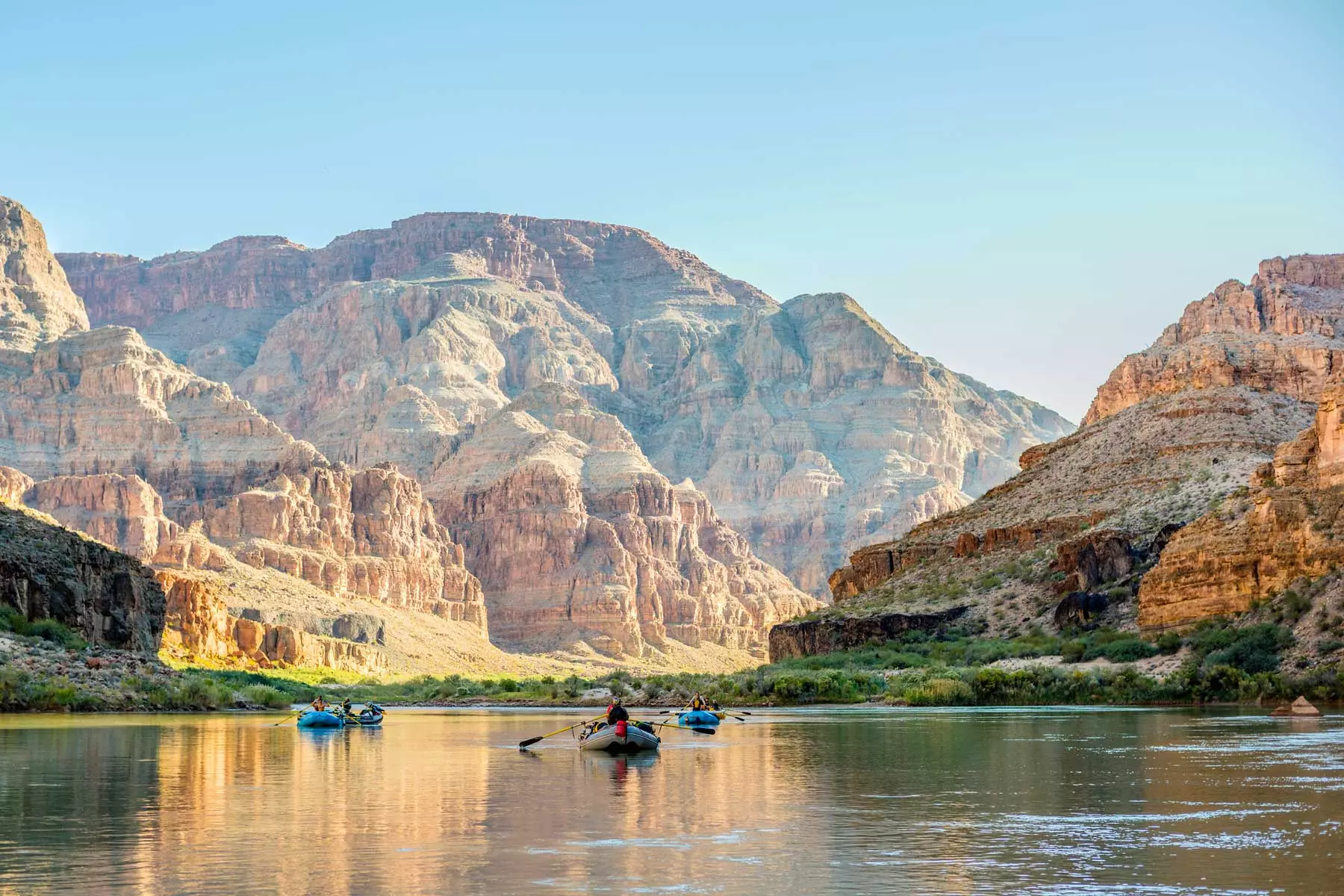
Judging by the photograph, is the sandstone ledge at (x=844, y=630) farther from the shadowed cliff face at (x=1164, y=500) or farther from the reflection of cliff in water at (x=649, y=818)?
the reflection of cliff in water at (x=649, y=818)

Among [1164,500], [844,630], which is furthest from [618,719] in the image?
[1164,500]

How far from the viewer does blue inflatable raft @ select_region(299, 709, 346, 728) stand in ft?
241

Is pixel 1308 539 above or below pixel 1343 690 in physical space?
above

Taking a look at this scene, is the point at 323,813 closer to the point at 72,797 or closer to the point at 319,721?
the point at 72,797

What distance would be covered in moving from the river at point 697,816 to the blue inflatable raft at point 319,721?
14.6 m

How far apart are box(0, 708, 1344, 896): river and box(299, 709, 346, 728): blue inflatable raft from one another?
14560mm

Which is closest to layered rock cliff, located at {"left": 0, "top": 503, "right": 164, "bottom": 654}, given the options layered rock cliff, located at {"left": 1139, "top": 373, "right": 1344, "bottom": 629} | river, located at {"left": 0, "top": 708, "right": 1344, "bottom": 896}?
river, located at {"left": 0, "top": 708, "right": 1344, "bottom": 896}

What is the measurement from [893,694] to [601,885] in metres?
69.8

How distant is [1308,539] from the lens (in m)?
82.1

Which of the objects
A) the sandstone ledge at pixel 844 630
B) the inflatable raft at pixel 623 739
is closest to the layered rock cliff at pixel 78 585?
the sandstone ledge at pixel 844 630

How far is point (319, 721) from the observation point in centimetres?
7369

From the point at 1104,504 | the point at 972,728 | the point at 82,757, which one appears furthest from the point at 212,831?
the point at 1104,504

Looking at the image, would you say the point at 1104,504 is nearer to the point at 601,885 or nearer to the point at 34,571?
the point at 34,571

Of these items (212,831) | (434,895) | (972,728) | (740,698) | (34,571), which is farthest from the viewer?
(740,698)
